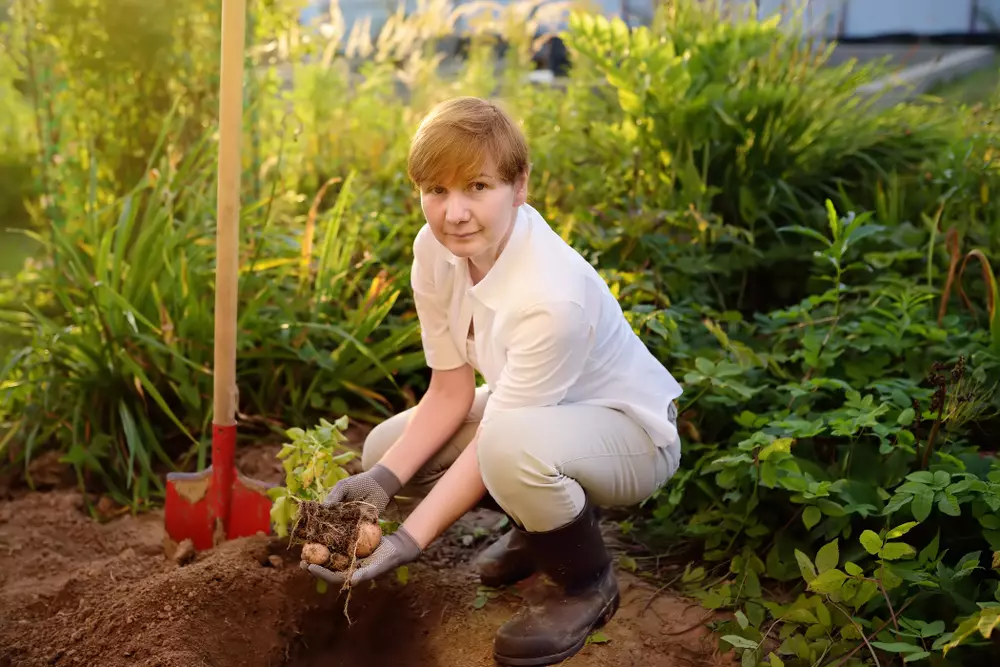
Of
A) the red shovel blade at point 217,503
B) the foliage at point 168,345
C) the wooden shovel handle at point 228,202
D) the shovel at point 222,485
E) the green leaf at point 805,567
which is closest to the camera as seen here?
the green leaf at point 805,567

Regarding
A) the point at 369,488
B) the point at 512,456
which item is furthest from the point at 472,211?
the point at 369,488

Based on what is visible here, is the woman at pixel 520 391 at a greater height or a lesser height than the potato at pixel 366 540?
greater

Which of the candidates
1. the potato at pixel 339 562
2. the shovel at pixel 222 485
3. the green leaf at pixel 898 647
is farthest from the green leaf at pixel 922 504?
the shovel at pixel 222 485

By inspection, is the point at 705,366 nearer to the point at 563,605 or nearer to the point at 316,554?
the point at 563,605

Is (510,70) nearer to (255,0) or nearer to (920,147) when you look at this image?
(255,0)

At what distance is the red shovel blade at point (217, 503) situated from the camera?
2395 mm

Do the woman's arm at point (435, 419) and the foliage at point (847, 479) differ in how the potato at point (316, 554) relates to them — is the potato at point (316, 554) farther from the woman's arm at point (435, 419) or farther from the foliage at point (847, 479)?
the foliage at point (847, 479)

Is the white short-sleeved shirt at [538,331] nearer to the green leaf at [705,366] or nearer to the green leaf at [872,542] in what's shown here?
the green leaf at [705,366]

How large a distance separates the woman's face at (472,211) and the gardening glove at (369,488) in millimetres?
498

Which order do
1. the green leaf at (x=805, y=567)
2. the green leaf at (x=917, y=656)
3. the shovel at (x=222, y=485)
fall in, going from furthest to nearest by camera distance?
the shovel at (x=222, y=485) → the green leaf at (x=805, y=567) → the green leaf at (x=917, y=656)

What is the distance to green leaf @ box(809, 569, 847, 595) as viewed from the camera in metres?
1.87

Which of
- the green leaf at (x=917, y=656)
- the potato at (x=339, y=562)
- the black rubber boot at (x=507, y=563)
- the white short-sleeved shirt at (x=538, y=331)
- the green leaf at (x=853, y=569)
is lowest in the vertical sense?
the black rubber boot at (x=507, y=563)

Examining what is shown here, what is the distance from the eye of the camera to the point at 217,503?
240cm

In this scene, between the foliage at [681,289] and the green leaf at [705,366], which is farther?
the green leaf at [705,366]
